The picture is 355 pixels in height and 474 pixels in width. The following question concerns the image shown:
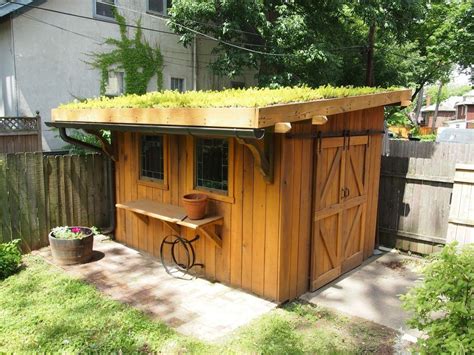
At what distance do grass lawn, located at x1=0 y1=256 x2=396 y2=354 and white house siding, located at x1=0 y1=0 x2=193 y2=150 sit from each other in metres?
7.19

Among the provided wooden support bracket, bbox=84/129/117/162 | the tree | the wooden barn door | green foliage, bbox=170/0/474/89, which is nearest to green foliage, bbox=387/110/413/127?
the tree

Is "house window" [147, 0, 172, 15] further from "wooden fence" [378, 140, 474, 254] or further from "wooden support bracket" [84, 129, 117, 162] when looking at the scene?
"wooden fence" [378, 140, 474, 254]

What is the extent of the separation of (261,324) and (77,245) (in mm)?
3093

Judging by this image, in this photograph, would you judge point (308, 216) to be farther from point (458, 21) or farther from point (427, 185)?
point (458, 21)

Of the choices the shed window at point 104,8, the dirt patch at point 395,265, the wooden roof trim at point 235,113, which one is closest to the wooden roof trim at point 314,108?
the wooden roof trim at point 235,113

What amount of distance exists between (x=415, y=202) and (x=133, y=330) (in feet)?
15.9

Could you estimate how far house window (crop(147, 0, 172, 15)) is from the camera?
13.1m

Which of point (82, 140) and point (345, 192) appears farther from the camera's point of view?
point (82, 140)

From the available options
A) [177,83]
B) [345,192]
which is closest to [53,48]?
[177,83]

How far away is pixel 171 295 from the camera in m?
4.74

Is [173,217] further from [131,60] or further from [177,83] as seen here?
[177,83]

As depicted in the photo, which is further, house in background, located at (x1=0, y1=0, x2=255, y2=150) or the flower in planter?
house in background, located at (x1=0, y1=0, x2=255, y2=150)

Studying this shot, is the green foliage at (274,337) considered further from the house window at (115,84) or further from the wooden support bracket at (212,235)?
the house window at (115,84)

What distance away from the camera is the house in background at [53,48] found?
995cm
